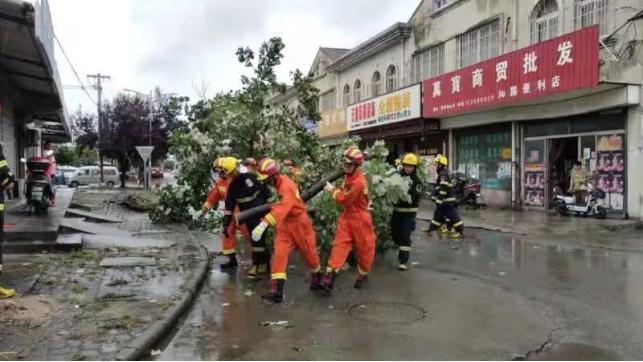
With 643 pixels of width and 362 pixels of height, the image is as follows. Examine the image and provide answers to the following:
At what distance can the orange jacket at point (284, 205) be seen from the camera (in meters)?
6.71

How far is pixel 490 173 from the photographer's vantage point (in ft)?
68.9

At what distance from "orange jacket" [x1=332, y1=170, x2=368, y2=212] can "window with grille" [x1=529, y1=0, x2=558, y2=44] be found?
41.3 feet

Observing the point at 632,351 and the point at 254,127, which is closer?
the point at 632,351

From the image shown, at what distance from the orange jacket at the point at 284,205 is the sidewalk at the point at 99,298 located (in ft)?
4.26

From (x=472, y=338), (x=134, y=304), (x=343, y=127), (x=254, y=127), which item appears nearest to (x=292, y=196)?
(x=134, y=304)

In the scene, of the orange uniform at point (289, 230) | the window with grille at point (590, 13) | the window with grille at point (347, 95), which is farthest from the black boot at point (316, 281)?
the window with grille at point (347, 95)

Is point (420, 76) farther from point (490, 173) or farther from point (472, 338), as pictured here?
point (472, 338)

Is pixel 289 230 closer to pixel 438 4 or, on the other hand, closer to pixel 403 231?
pixel 403 231

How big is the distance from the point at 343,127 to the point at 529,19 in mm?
12711

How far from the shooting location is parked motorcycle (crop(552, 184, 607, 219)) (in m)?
15.6

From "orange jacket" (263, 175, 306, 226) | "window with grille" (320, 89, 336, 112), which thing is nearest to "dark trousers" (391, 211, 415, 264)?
"orange jacket" (263, 175, 306, 226)

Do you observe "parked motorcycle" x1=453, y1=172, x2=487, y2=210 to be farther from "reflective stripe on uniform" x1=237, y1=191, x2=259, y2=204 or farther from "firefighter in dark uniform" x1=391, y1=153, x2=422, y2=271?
"reflective stripe on uniform" x1=237, y1=191, x2=259, y2=204

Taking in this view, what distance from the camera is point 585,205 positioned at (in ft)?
52.6

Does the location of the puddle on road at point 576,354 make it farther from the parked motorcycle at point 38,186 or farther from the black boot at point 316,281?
the parked motorcycle at point 38,186
